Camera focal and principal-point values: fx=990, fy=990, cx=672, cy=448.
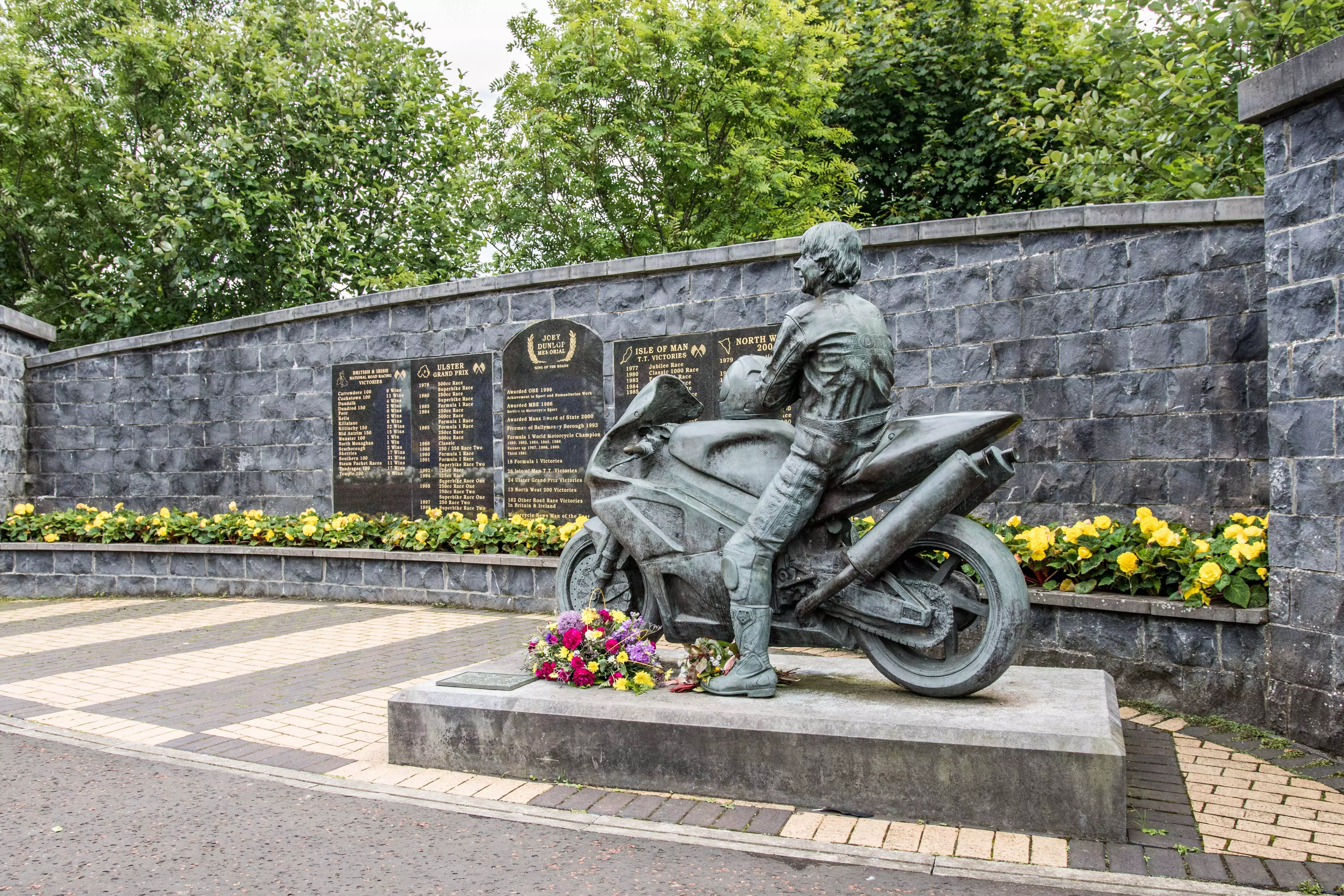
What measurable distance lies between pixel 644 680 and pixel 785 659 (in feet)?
4.12

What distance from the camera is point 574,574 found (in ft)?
18.3

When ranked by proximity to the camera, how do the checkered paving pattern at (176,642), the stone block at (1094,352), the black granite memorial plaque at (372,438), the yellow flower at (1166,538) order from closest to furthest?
the yellow flower at (1166,538) < the stone block at (1094,352) < the checkered paving pattern at (176,642) < the black granite memorial plaque at (372,438)

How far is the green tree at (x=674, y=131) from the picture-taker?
55.8ft

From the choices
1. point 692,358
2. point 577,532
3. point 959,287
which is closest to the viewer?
point 577,532

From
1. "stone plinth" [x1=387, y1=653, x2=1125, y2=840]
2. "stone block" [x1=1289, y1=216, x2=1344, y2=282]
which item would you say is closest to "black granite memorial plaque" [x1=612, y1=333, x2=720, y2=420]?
"stone plinth" [x1=387, y1=653, x2=1125, y2=840]

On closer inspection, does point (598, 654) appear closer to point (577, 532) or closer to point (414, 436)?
point (577, 532)

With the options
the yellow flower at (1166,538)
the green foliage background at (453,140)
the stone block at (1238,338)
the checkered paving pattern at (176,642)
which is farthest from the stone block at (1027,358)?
the green foliage background at (453,140)

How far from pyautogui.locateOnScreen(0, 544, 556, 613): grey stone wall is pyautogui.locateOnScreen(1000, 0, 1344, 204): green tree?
7.73m

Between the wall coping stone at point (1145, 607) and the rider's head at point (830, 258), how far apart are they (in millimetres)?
2007

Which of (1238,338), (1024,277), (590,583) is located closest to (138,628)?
→ (590,583)

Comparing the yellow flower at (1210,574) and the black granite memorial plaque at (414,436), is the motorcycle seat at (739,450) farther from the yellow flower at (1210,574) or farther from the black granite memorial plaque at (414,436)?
the black granite memorial plaque at (414,436)

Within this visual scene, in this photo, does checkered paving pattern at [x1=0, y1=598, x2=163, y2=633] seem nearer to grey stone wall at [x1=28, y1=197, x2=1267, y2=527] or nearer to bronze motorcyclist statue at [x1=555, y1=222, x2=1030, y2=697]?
grey stone wall at [x1=28, y1=197, x2=1267, y2=527]

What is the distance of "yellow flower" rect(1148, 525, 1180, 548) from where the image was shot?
5.63m

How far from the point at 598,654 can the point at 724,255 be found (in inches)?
203
